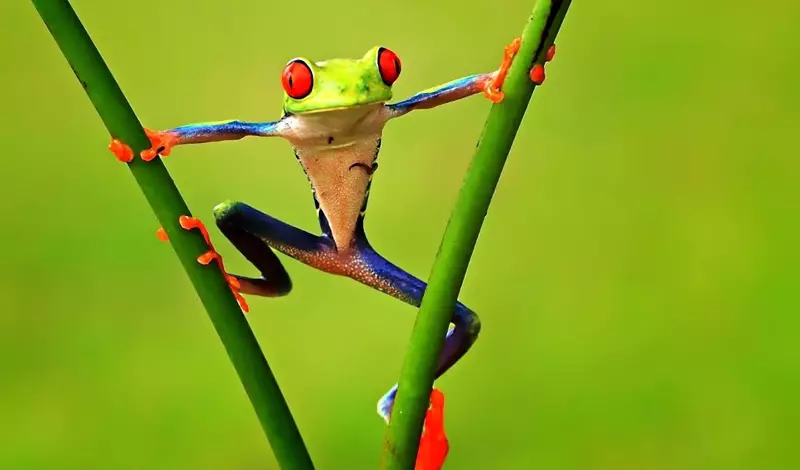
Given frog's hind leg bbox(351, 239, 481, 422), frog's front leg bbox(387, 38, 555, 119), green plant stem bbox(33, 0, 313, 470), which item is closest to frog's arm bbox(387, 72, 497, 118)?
frog's front leg bbox(387, 38, 555, 119)

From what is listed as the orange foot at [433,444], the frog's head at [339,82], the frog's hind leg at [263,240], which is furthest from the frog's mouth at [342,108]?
the orange foot at [433,444]

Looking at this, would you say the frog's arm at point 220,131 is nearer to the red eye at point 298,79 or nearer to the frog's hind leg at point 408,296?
the red eye at point 298,79

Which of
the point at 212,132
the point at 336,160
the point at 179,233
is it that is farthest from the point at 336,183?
the point at 179,233

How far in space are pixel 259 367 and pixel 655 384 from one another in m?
1.29

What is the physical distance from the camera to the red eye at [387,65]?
0.70 meters

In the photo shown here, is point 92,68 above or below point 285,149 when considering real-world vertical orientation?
above

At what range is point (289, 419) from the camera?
53 centimetres

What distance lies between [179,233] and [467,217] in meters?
0.14

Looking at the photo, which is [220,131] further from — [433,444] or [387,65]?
[433,444]

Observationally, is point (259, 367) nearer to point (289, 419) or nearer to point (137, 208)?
point (289, 419)

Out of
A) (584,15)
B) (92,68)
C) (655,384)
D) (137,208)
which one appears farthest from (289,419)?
(584,15)

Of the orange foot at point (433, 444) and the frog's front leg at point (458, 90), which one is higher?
the frog's front leg at point (458, 90)

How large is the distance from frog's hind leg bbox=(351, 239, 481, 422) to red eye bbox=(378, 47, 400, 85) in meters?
0.16

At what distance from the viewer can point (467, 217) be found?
1.57ft
